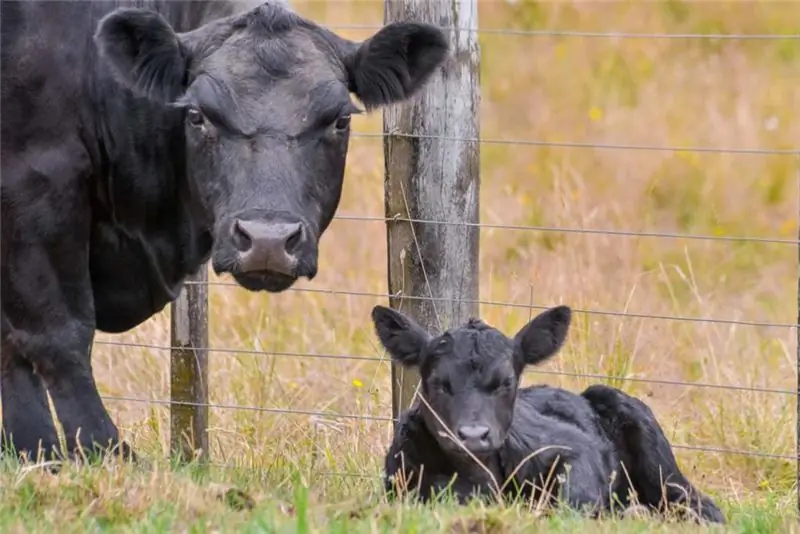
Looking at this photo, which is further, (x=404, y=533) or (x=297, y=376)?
(x=297, y=376)

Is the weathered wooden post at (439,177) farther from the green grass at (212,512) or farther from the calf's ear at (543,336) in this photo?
the green grass at (212,512)

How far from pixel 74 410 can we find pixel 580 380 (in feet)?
9.17

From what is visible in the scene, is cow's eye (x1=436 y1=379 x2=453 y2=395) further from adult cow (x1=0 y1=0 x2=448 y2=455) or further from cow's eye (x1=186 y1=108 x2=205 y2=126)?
cow's eye (x1=186 y1=108 x2=205 y2=126)

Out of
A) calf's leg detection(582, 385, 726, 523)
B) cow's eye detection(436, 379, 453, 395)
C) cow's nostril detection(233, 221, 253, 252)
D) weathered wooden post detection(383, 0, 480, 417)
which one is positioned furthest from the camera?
weathered wooden post detection(383, 0, 480, 417)

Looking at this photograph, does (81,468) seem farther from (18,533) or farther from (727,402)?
(727,402)

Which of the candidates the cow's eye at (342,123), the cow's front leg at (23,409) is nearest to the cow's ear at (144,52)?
the cow's eye at (342,123)

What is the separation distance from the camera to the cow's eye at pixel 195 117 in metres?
5.35

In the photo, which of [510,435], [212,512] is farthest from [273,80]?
[212,512]

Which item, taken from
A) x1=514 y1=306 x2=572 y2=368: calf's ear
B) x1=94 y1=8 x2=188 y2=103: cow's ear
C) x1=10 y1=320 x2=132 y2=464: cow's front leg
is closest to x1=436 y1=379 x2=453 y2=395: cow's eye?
x1=514 y1=306 x2=572 y2=368: calf's ear

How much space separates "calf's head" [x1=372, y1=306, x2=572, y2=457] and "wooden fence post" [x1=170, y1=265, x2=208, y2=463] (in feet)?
5.20

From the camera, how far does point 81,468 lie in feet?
15.6

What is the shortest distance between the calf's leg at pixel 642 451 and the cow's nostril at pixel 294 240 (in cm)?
185

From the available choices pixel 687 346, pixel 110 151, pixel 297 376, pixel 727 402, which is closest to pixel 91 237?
pixel 110 151

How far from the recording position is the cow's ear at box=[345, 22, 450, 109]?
5656mm
